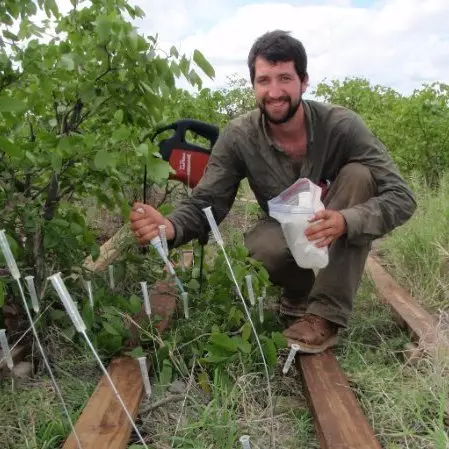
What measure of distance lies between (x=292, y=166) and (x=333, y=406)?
3.91 ft

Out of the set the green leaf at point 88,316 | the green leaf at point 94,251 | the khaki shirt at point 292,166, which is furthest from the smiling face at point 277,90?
the green leaf at point 88,316

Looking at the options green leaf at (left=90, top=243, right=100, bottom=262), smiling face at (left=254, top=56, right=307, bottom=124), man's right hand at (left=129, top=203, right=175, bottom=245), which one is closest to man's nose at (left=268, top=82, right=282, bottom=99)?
smiling face at (left=254, top=56, right=307, bottom=124)

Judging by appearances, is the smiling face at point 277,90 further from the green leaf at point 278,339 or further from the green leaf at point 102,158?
the green leaf at point 102,158

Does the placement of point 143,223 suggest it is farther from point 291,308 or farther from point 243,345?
point 291,308

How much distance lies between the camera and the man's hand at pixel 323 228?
2195mm

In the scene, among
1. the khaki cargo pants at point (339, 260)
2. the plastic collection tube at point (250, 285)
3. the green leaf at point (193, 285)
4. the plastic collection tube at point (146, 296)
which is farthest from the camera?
the khaki cargo pants at point (339, 260)

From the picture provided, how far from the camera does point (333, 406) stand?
1892 mm

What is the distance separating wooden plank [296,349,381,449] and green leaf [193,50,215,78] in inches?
41.3

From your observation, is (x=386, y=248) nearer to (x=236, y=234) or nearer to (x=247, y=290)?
(x=236, y=234)

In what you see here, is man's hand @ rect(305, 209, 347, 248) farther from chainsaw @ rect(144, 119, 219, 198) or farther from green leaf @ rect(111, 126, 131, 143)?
chainsaw @ rect(144, 119, 219, 198)

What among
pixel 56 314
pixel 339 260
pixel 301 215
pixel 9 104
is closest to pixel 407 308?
pixel 339 260

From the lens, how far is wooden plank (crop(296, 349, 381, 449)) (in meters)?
1.70

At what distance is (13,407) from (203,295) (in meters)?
0.85

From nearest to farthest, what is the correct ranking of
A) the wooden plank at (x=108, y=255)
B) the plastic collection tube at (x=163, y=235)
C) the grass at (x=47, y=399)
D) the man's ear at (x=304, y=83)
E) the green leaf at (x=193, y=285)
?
the grass at (x=47, y=399) → the plastic collection tube at (x=163, y=235) → the green leaf at (x=193, y=285) → the man's ear at (x=304, y=83) → the wooden plank at (x=108, y=255)
